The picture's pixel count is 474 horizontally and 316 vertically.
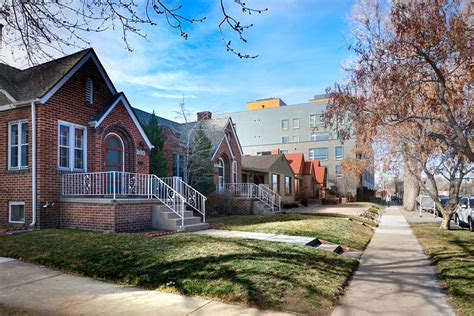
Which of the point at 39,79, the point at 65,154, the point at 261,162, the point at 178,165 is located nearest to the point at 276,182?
the point at 261,162

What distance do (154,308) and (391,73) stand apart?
815 centimetres

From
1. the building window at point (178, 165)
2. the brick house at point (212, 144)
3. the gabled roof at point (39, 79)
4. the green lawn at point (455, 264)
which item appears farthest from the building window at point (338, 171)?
the gabled roof at point (39, 79)

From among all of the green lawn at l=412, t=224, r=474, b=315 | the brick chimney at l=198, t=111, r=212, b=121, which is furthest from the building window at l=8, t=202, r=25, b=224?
the brick chimney at l=198, t=111, r=212, b=121

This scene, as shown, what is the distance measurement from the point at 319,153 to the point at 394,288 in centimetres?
5694

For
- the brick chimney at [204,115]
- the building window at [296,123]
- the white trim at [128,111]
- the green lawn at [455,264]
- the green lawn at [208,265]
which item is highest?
the building window at [296,123]

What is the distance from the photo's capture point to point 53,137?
41.6ft

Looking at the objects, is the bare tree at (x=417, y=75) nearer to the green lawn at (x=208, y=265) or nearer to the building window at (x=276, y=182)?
the green lawn at (x=208, y=265)

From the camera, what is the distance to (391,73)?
10.1 meters

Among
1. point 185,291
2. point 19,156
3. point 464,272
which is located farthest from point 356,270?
point 19,156

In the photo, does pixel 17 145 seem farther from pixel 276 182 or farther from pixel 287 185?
pixel 287 185

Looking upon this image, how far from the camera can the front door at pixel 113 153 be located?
14.8 m

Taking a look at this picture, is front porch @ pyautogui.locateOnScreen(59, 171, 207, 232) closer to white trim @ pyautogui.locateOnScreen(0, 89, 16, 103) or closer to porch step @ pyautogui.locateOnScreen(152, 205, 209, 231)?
porch step @ pyautogui.locateOnScreen(152, 205, 209, 231)

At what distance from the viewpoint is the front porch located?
11859 millimetres

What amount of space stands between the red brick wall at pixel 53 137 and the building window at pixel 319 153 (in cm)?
4996
